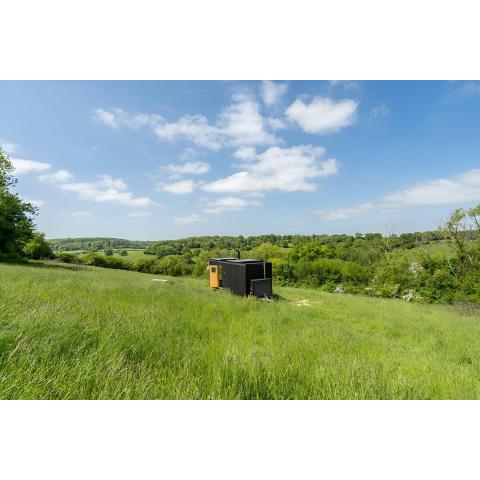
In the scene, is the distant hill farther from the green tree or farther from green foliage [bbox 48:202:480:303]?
green foliage [bbox 48:202:480:303]

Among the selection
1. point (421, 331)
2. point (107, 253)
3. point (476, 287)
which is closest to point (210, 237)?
point (107, 253)

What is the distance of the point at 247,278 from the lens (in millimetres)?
15250

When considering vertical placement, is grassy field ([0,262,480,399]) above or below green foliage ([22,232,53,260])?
below

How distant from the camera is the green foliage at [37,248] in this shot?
3046 centimetres

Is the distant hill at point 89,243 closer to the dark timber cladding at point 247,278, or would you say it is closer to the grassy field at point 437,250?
the dark timber cladding at point 247,278

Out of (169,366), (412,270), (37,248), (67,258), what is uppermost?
(37,248)

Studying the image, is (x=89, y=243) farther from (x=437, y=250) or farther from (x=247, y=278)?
(x=437, y=250)

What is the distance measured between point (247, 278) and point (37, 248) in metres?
37.5

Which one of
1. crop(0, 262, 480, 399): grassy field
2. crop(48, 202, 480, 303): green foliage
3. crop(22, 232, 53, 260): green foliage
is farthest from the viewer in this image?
crop(22, 232, 53, 260): green foliage

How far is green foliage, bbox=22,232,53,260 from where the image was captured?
3046 cm

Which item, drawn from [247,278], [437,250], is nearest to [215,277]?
[247,278]

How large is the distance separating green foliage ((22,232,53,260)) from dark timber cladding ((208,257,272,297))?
2776 cm

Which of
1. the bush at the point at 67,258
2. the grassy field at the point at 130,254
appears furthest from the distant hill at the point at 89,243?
the bush at the point at 67,258

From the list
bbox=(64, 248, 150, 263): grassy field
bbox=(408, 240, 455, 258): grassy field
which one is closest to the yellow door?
bbox=(408, 240, 455, 258): grassy field
